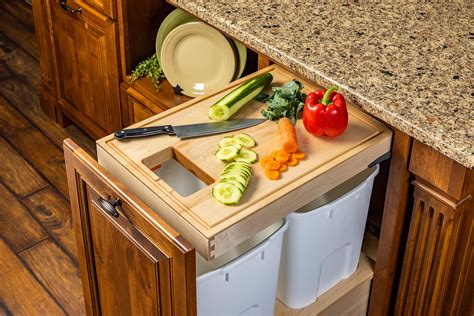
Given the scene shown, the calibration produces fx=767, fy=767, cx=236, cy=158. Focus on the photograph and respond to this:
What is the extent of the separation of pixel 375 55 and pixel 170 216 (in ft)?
2.33

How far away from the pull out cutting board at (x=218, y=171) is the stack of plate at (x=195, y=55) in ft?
1.43

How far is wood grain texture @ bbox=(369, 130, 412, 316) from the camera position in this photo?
184 cm

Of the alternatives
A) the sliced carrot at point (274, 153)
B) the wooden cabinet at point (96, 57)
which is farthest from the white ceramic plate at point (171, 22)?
the sliced carrot at point (274, 153)

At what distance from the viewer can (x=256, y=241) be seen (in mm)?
1908

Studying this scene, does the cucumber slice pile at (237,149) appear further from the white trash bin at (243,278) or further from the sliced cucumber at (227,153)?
the white trash bin at (243,278)

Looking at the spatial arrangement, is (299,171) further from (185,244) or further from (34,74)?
(34,74)

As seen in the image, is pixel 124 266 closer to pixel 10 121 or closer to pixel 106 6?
pixel 106 6

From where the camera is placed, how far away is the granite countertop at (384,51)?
1.73 metres

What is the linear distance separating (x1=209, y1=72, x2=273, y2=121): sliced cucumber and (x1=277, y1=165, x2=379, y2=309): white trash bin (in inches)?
11.7

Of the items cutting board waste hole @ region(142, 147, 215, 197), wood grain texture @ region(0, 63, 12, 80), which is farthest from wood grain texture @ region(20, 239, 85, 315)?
wood grain texture @ region(0, 63, 12, 80)

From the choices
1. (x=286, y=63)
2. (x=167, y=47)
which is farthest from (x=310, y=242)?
(x=167, y=47)

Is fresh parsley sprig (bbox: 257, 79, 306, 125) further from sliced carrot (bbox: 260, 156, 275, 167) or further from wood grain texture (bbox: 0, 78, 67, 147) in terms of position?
wood grain texture (bbox: 0, 78, 67, 147)

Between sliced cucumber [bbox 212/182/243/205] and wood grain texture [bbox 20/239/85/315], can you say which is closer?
sliced cucumber [bbox 212/182/243/205]

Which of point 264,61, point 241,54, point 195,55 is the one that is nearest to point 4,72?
point 195,55
